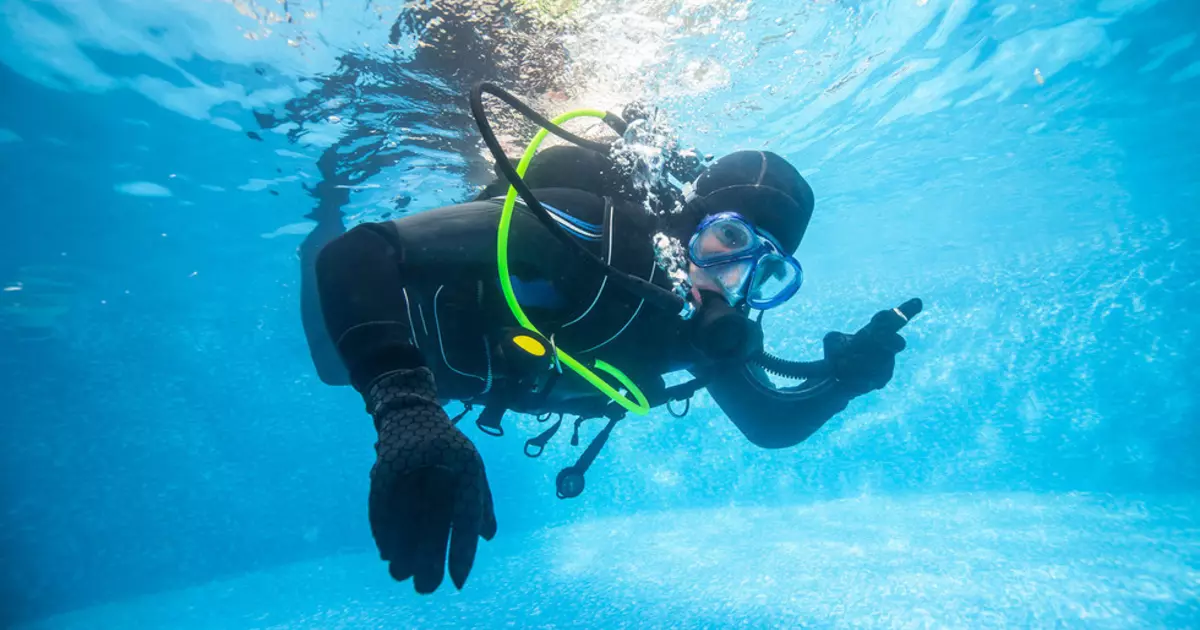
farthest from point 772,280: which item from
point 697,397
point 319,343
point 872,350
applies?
point 697,397

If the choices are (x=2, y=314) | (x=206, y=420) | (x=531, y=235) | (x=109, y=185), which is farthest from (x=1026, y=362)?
(x=206, y=420)

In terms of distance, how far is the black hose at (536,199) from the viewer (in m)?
1.74

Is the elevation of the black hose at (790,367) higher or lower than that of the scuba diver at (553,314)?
lower

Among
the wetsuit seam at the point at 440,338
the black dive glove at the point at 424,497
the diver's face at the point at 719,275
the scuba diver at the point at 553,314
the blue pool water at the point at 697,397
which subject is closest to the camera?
the black dive glove at the point at 424,497

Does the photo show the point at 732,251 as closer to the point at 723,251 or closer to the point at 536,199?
the point at 723,251

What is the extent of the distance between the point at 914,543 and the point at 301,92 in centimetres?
1283

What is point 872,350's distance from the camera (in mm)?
3148

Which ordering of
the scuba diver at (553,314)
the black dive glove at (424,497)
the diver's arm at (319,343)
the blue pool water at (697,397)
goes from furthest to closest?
the blue pool water at (697,397), the diver's arm at (319,343), the scuba diver at (553,314), the black dive glove at (424,497)

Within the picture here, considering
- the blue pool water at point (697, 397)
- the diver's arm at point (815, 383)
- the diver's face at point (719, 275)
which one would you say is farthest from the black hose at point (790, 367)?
the blue pool water at point (697, 397)

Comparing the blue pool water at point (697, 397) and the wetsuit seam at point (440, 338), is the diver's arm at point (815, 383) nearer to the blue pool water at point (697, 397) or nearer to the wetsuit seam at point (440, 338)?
the wetsuit seam at point (440, 338)

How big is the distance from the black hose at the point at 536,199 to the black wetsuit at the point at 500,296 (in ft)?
0.46

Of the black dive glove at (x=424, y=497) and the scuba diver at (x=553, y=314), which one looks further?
the scuba diver at (x=553, y=314)

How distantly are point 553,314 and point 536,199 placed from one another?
66cm

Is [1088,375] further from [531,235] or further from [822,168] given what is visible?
[531,235]
